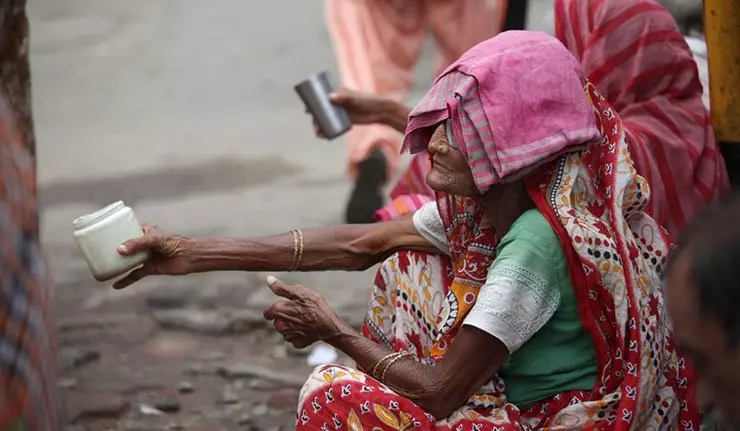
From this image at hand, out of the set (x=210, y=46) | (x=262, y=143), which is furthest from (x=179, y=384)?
(x=210, y=46)

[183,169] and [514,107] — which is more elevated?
[514,107]

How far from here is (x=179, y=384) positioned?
4.11 m

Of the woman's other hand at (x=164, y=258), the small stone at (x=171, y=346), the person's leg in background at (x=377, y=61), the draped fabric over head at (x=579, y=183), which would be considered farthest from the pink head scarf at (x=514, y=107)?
the person's leg in background at (x=377, y=61)

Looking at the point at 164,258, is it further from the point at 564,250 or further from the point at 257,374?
the point at 257,374

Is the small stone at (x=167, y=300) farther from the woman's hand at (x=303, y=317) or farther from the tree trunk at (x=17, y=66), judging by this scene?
the woman's hand at (x=303, y=317)

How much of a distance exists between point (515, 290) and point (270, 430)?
1.48 m

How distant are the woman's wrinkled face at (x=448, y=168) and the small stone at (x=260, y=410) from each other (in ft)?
4.85

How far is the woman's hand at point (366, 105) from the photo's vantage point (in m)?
3.84

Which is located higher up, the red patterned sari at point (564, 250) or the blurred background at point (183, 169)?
the red patterned sari at point (564, 250)

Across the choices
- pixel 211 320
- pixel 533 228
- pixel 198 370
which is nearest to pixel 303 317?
pixel 533 228

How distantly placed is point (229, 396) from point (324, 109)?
1.03 meters

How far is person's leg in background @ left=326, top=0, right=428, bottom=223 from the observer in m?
5.39

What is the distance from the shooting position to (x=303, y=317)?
2.78 metres

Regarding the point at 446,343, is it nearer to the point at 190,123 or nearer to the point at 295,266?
the point at 295,266
